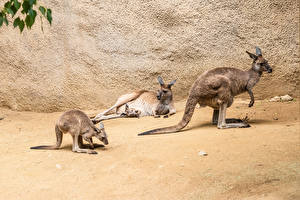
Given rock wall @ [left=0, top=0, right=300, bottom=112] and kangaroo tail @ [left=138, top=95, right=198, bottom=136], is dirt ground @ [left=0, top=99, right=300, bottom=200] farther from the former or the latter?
Result: rock wall @ [left=0, top=0, right=300, bottom=112]

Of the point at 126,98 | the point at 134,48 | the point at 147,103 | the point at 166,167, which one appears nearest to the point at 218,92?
the point at 166,167

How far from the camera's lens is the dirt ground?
4.13 meters

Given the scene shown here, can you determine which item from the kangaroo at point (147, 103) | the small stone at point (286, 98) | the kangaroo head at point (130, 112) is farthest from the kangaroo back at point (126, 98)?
the small stone at point (286, 98)

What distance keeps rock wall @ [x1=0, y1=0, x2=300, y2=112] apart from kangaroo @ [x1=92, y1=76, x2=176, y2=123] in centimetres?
35

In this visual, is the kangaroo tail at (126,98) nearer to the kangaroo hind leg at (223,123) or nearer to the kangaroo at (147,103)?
the kangaroo at (147,103)

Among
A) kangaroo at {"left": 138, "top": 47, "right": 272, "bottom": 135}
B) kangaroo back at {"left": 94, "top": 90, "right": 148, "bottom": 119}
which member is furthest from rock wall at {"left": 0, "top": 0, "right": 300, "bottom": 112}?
kangaroo at {"left": 138, "top": 47, "right": 272, "bottom": 135}

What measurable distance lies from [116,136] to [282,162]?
2.65m

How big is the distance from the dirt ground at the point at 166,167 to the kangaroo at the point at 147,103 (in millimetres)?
1740

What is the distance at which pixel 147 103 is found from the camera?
8.59 meters

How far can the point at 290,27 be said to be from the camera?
27.6 feet

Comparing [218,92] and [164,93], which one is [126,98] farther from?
[218,92]

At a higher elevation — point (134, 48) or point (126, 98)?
point (134, 48)

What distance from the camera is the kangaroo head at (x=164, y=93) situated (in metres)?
8.35

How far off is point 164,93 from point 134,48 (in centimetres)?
115
